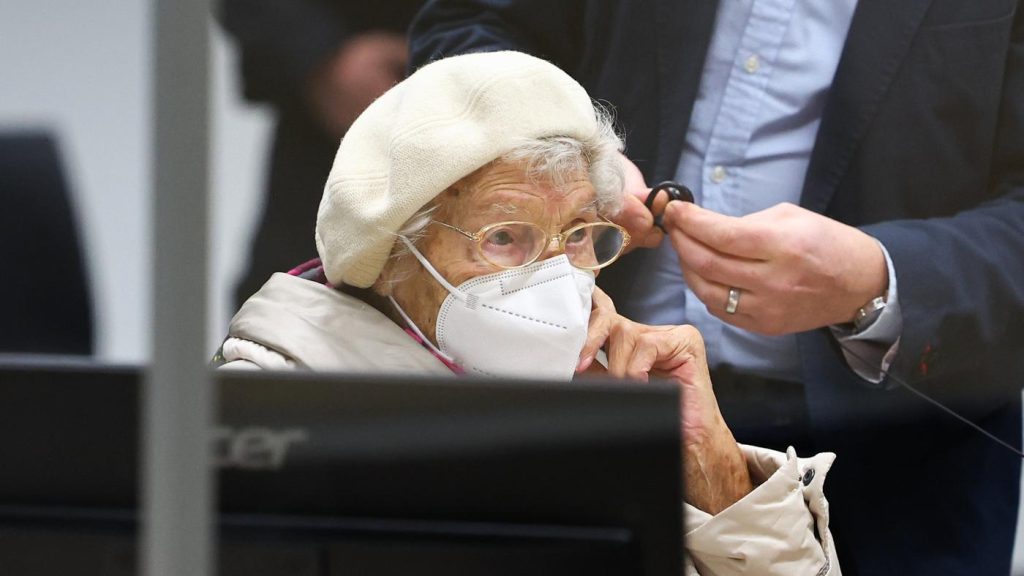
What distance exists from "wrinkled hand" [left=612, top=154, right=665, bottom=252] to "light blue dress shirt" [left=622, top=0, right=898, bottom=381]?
4cm

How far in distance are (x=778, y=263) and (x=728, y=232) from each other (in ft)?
0.30

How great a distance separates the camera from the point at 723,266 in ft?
7.12

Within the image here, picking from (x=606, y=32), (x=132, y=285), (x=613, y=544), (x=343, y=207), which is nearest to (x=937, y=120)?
(x=606, y=32)

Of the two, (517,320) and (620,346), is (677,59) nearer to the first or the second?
(620,346)

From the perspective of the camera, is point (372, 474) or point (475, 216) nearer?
point (372, 474)

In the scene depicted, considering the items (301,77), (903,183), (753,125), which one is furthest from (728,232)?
(301,77)

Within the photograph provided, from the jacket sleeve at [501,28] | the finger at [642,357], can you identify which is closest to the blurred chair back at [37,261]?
the jacket sleeve at [501,28]

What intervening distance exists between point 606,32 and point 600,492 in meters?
1.48

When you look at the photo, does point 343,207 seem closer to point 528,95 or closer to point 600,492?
point 528,95

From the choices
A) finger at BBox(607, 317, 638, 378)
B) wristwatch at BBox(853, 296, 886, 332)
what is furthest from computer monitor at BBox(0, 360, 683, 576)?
wristwatch at BBox(853, 296, 886, 332)

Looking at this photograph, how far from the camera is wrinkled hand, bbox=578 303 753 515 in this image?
1907mm

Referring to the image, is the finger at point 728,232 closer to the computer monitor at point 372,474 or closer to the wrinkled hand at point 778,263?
the wrinkled hand at point 778,263

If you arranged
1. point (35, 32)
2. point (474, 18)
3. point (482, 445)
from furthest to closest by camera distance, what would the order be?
point (35, 32) → point (474, 18) → point (482, 445)

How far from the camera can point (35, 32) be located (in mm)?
3275
